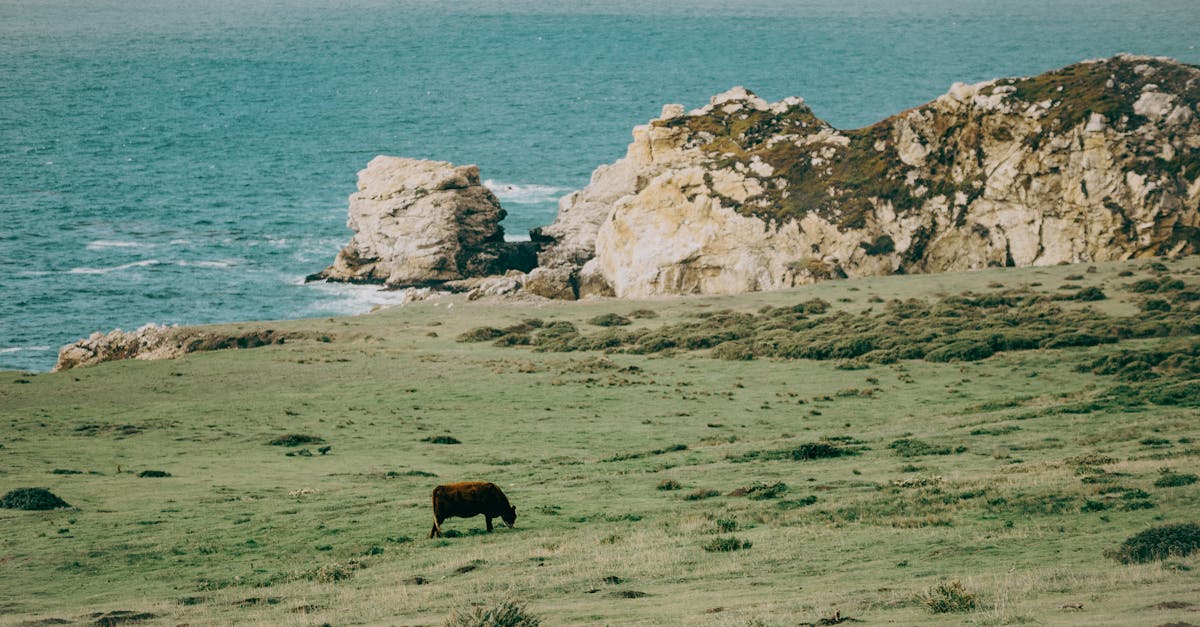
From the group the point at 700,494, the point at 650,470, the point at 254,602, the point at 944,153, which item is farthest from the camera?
the point at 944,153

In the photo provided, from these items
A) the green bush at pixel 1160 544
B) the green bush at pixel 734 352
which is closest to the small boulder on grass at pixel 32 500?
the green bush at pixel 1160 544

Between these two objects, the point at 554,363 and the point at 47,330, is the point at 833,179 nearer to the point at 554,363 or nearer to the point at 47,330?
the point at 554,363

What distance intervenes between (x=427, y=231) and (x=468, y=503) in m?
67.6

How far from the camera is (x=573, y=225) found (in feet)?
310

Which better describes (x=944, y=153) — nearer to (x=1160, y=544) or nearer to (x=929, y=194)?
(x=929, y=194)

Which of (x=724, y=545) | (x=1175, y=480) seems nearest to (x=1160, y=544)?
(x=1175, y=480)

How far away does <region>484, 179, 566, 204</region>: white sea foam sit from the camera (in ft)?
446

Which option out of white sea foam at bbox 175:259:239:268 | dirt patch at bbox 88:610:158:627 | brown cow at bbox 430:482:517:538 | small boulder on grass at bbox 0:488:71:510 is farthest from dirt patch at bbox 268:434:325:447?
white sea foam at bbox 175:259:239:268

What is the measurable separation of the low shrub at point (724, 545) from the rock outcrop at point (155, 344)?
46756mm

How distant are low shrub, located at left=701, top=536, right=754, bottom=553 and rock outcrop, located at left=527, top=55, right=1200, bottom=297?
56.0 metres

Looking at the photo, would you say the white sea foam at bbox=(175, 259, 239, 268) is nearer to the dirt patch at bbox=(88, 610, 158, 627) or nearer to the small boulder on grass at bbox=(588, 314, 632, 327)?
the small boulder on grass at bbox=(588, 314, 632, 327)

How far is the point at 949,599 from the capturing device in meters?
16.4

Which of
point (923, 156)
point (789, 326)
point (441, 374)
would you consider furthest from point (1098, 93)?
point (441, 374)

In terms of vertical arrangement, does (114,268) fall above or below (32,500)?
above
